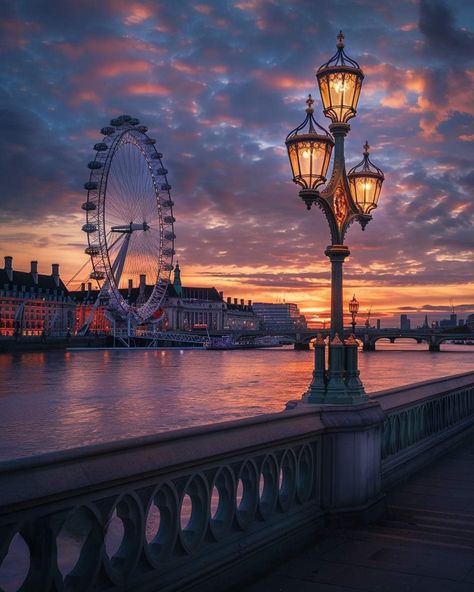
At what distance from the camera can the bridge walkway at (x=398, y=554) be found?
479cm

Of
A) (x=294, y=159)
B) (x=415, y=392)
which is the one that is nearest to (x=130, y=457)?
(x=294, y=159)

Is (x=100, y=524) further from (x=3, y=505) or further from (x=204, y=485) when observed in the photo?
(x=204, y=485)

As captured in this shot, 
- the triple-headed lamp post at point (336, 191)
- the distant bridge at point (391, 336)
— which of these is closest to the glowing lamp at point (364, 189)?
the triple-headed lamp post at point (336, 191)

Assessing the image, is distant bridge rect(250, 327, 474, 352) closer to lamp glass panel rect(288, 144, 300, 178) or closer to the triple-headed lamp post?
the triple-headed lamp post

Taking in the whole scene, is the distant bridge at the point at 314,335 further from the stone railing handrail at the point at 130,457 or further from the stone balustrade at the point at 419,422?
the stone railing handrail at the point at 130,457

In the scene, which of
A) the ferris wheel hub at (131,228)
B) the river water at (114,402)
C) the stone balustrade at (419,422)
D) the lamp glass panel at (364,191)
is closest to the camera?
the stone balustrade at (419,422)

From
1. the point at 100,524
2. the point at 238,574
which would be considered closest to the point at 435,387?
the point at 238,574

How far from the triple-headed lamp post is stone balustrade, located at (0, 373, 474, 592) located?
0.51 metres

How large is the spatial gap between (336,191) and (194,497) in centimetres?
434

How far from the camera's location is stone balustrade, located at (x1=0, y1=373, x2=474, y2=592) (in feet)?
11.0

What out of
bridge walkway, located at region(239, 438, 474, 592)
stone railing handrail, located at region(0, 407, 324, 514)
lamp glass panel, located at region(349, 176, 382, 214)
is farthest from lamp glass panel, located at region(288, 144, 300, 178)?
bridge walkway, located at region(239, 438, 474, 592)

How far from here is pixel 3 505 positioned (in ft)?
10.1

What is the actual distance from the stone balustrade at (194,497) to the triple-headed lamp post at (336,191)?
1.66 ft

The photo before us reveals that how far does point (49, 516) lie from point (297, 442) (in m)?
2.81
